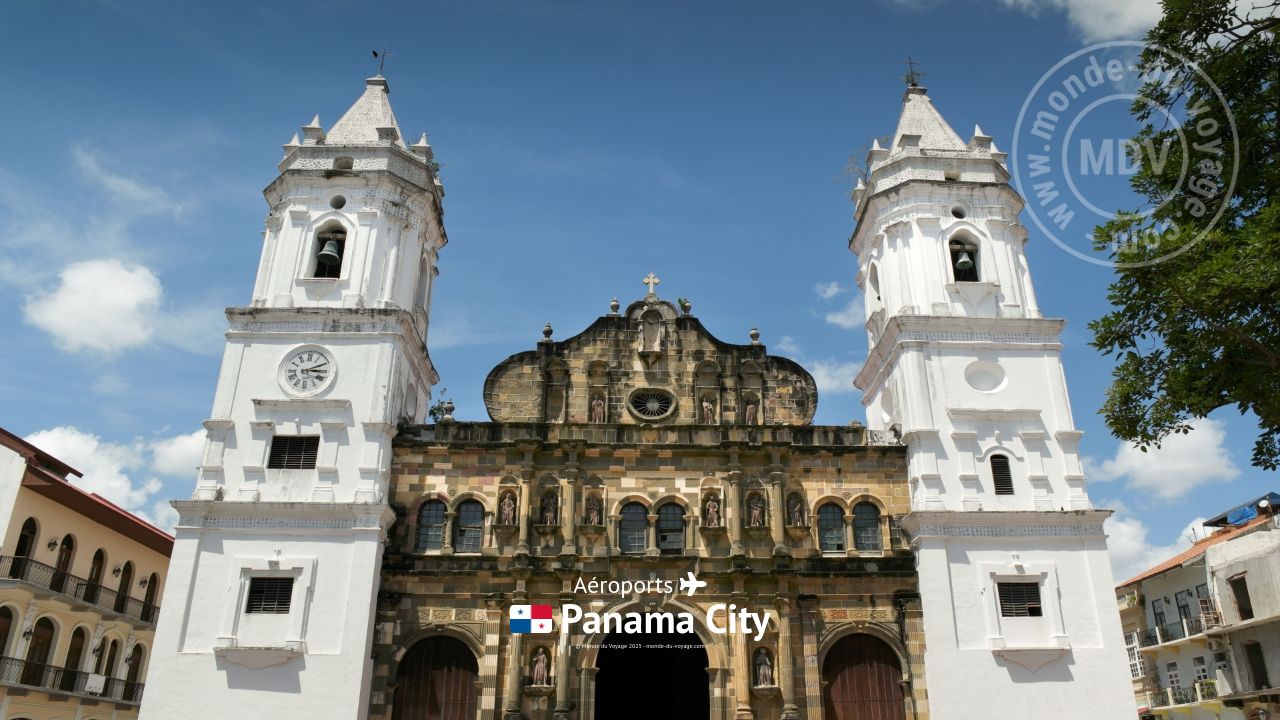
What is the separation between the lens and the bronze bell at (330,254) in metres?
28.0

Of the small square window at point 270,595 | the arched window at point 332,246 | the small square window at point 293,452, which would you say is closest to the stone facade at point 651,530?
the small square window at point 293,452

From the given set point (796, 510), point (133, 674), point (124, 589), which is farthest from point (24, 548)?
point (796, 510)

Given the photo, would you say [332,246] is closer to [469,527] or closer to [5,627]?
[469,527]

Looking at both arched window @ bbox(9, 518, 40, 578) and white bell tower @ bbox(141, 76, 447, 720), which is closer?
white bell tower @ bbox(141, 76, 447, 720)

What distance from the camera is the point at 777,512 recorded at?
26.0 m

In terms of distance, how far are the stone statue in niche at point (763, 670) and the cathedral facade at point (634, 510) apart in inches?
2.1

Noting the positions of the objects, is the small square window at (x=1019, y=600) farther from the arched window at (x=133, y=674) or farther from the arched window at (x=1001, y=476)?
the arched window at (x=133, y=674)

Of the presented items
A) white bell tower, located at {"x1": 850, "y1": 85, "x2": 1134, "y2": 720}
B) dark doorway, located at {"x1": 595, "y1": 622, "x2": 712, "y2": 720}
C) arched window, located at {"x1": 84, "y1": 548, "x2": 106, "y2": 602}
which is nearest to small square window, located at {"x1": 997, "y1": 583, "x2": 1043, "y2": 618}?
white bell tower, located at {"x1": 850, "y1": 85, "x2": 1134, "y2": 720}

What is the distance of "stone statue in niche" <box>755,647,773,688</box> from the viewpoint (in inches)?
952

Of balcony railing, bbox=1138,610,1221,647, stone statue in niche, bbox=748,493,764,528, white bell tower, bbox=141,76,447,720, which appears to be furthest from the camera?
balcony railing, bbox=1138,610,1221,647

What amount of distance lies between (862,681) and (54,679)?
23098 mm

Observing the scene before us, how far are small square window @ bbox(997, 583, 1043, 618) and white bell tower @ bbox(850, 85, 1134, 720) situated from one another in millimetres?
36

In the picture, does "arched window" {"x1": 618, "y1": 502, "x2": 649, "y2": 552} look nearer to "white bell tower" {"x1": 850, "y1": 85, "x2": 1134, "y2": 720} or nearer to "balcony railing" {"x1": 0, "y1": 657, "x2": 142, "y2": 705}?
"white bell tower" {"x1": 850, "y1": 85, "x2": 1134, "y2": 720}

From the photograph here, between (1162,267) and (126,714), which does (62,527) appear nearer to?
(126,714)
